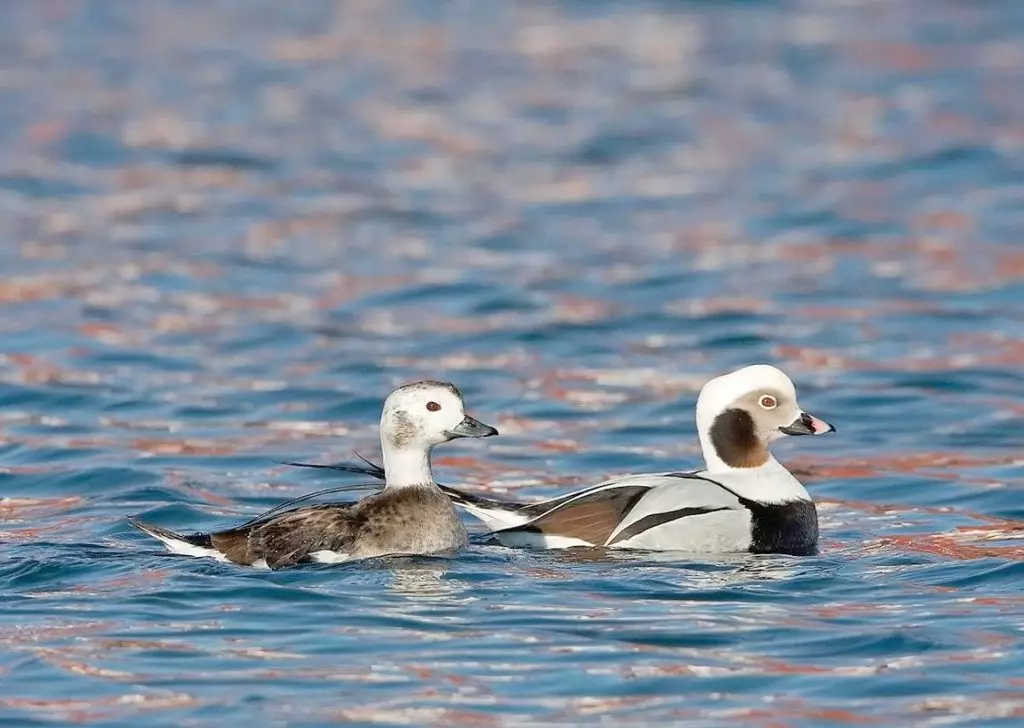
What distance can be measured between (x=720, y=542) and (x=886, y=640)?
5.48ft

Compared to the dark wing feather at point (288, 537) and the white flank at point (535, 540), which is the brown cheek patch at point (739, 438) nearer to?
the white flank at point (535, 540)

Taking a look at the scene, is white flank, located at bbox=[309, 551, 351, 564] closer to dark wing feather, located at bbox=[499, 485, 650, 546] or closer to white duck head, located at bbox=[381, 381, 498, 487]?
white duck head, located at bbox=[381, 381, 498, 487]

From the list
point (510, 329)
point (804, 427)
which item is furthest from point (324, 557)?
point (510, 329)

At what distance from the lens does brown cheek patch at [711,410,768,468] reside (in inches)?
410

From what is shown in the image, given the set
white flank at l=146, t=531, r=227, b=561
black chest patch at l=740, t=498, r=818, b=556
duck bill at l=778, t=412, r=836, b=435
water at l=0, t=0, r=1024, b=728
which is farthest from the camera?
duck bill at l=778, t=412, r=836, b=435

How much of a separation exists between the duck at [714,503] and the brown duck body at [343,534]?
42cm

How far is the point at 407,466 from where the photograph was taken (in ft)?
32.7

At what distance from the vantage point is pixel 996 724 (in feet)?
24.7

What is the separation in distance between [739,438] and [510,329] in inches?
255

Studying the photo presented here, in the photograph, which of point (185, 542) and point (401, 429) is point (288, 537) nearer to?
point (185, 542)

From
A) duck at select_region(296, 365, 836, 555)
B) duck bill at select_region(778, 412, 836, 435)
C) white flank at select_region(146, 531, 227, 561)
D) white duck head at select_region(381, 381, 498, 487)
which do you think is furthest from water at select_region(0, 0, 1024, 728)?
duck bill at select_region(778, 412, 836, 435)

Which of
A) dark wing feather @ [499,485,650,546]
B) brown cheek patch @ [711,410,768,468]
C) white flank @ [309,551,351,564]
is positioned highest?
brown cheek patch @ [711,410,768,468]

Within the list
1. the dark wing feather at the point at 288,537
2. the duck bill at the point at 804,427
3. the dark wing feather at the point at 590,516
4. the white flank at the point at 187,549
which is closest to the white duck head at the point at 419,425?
the dark wing feather at the point at 288,537

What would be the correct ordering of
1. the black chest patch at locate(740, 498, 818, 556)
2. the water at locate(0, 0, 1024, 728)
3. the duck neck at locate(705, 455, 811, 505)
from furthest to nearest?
1. the duck neck at locate(705, 455, 811, 505)
2. the black chest patch at locate(740, 498, 818, 556)
3. the water at locate(0, 0, 1024, 728)
